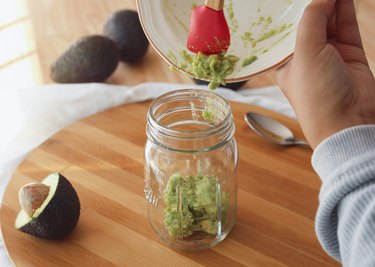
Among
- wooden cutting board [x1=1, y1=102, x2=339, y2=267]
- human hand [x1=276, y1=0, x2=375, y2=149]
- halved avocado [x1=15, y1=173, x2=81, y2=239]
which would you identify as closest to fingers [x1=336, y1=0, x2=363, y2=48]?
human hand [x1=276, y1=0, x2=375, y2=149]

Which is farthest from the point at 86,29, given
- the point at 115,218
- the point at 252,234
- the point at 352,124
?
the point at 352,124

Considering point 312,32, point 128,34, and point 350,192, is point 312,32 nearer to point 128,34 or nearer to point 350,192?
point 350,192

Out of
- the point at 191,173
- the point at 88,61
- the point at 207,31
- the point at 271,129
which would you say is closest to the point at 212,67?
the point at 207,31

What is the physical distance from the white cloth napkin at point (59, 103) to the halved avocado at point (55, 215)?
33cm

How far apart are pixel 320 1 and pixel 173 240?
0.46 metres

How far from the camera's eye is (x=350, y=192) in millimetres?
717

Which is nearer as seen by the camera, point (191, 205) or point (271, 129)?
point (191, 205)

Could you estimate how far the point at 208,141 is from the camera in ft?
2.96

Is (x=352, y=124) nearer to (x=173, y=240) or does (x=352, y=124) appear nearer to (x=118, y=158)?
(x=173, y=240)

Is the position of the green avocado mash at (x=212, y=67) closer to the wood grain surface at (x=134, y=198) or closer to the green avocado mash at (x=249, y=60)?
the green avocado mash at (x=249, y=60)

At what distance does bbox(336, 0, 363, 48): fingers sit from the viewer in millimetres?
981

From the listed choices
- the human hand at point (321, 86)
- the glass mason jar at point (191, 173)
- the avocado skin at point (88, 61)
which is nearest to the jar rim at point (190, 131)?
the glass mason jar at point (191, 173)

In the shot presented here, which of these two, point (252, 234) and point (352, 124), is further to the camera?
point (252, 234)

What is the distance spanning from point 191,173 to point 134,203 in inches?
4.9
